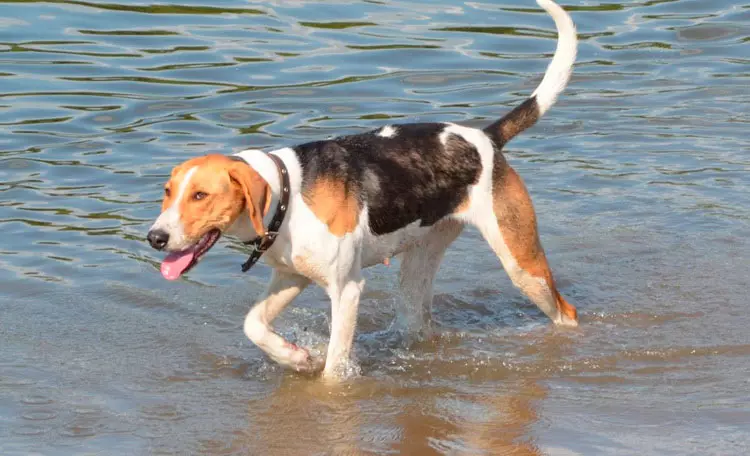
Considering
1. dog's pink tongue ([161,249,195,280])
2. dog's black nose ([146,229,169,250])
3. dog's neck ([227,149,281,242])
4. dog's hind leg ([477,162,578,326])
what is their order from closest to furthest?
dog's black nose ([146,229,169,250])
dog's pink tongue ([161,249,195,280])
dog's neck ([227,149,281,242])
dog's hind leg ([477,162,578,326])

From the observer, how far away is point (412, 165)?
8266 mm

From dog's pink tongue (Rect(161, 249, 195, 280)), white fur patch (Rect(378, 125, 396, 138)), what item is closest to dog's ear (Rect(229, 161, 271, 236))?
dog's pink tongue (Rect(161, 249, 195, 280))

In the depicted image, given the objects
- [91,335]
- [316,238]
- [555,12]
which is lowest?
[91,335]

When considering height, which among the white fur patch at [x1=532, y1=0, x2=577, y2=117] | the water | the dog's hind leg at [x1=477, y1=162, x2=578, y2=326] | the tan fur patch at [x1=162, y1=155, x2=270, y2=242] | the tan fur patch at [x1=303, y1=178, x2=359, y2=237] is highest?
the white fur patch at [x1=532, y1=0, x2=577, y2=117]

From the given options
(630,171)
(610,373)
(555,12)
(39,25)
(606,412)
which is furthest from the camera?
(39,25)

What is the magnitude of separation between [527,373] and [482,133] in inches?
57.2

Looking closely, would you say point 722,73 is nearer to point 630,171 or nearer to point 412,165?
point 630,171

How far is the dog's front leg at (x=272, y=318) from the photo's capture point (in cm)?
809

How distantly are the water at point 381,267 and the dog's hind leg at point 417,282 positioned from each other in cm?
15

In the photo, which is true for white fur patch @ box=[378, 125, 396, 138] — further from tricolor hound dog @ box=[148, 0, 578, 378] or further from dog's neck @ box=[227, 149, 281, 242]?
dog's neck @ box=[227, 149, 281, 242]

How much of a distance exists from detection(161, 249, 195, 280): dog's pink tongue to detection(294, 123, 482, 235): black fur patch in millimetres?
941

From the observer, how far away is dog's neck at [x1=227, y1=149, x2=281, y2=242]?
7.41m

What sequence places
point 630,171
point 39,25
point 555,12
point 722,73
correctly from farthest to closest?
1. point 39,25
2. point 722,73
3. point 630,171
4. point 555,12

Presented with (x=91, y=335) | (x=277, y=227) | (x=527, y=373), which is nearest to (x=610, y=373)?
(x=527, y=373)
